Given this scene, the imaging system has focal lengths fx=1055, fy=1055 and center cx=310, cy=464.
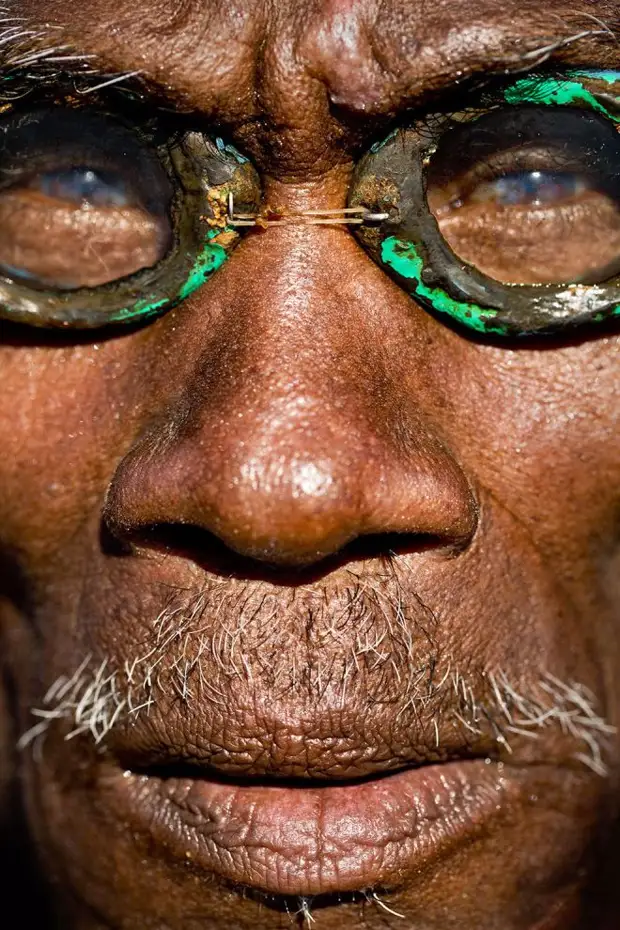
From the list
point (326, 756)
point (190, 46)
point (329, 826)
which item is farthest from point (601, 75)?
point (329, 826)

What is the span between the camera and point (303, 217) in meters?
1.74

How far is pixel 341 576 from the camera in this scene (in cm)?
165

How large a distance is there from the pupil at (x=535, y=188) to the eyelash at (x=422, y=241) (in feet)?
0.37

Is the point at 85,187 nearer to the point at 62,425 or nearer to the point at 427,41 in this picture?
the point at 62,425

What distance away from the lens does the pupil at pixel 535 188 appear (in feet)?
5.72

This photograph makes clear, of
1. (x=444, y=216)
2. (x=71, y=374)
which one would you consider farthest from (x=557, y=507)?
(x=71, y=374)

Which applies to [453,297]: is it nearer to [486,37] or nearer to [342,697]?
[486,37]

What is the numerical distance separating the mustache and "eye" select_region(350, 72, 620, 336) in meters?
0.49

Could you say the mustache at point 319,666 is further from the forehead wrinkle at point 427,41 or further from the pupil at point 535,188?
the forehead wrinkle at point 427,41

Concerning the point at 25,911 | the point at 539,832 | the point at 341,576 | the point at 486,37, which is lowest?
the point at 25,911

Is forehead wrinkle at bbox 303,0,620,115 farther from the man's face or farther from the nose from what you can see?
the nose

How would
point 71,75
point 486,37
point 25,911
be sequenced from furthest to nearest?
point 25,911 → point 71,75 → point 486,37

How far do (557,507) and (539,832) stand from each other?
580 millimetres

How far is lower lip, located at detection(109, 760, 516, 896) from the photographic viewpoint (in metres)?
1.71
